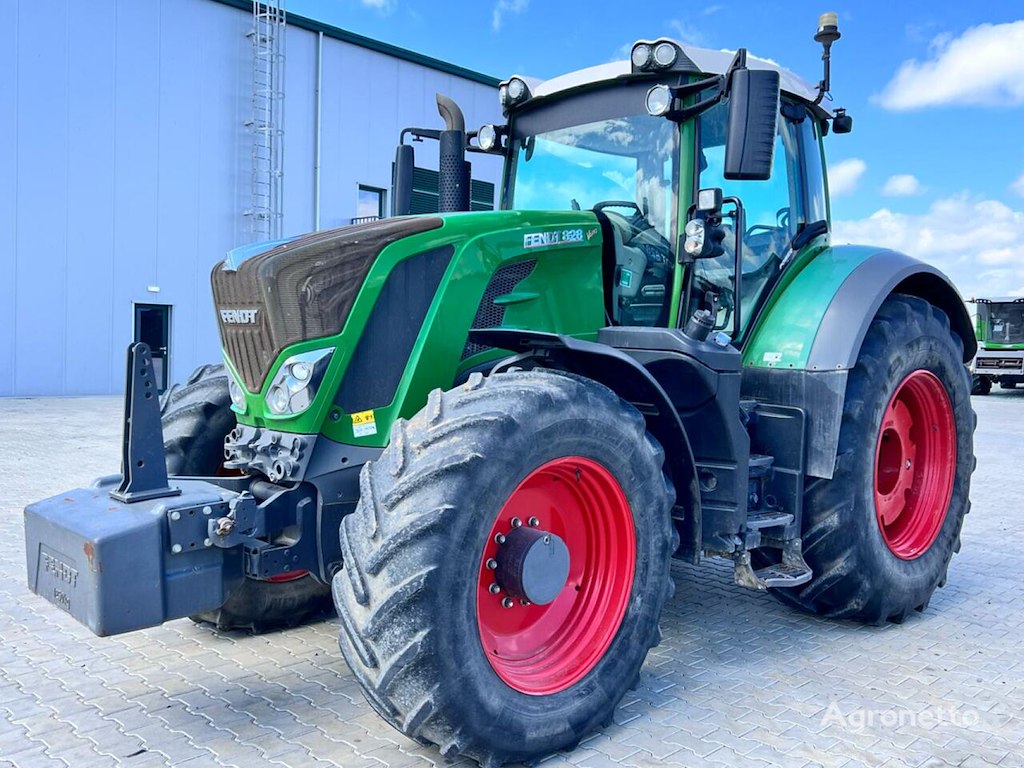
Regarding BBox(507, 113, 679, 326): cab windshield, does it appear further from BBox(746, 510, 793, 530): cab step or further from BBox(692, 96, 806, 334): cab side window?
BBox(746, 510, 793, 530): cab step

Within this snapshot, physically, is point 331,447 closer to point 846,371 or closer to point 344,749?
point 344,749

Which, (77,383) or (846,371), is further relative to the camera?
(77,383)

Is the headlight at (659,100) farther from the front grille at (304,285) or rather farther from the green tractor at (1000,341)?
the green tractor at (1000,341)

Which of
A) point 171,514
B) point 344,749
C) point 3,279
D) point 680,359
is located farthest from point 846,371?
point 3,279

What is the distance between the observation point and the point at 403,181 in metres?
5.09

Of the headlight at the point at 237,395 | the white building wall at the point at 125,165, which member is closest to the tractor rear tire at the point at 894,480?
the headlight at the point at 237,395

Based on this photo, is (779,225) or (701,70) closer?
(701,70)

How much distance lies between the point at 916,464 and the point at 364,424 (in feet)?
10.6

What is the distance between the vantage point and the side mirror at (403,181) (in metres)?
5.03

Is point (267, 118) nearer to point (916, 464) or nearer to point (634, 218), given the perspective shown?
point (634, 218)

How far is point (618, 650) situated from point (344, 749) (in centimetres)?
100

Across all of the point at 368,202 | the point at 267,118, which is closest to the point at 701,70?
the point at 267,118

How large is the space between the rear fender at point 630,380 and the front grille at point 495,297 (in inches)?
2.5

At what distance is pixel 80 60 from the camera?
687 inches
